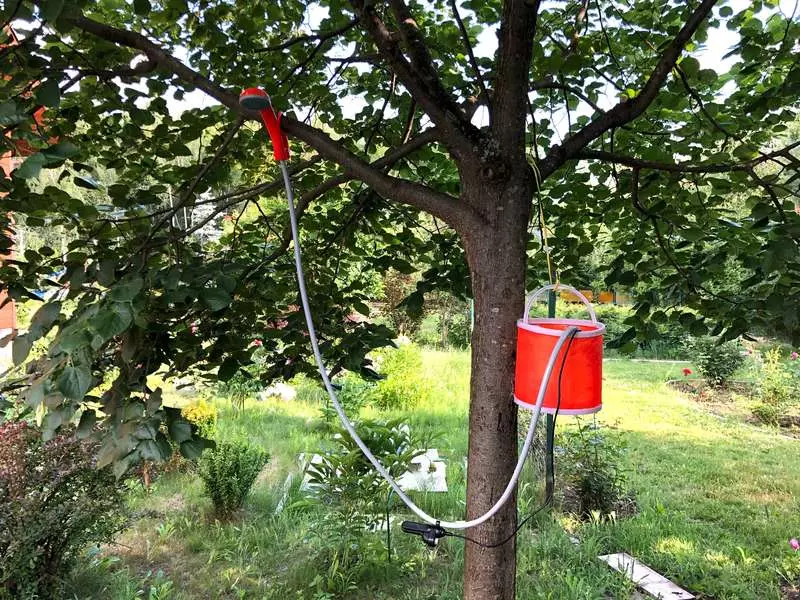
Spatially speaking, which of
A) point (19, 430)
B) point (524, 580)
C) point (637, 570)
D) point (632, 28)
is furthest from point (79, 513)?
point (632, 28)

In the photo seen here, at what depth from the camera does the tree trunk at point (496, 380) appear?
1137 millimetres

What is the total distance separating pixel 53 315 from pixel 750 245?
1.91m

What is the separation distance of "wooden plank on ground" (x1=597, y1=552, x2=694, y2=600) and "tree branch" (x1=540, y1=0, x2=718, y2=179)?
230 cm

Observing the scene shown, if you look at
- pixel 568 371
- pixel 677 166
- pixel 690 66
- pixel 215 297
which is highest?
pixel 690 66

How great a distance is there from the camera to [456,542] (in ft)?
9.89

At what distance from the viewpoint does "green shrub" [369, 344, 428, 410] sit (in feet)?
19.1

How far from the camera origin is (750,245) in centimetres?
169

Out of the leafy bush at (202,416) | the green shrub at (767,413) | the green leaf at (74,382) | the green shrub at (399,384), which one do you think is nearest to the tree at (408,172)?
the green leaf at (74,382)

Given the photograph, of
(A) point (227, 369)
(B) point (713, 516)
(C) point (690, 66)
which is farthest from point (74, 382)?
(B) point (713, 516)

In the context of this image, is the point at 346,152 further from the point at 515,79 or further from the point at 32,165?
the point at 32,165

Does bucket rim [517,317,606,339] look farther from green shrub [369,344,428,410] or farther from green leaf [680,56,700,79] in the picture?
green shrub [369,344,428,410]

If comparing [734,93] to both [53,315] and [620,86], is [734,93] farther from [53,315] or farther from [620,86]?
[53,315]

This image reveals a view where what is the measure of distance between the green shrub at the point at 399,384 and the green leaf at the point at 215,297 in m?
4.64

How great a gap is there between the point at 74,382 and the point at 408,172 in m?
1.67
